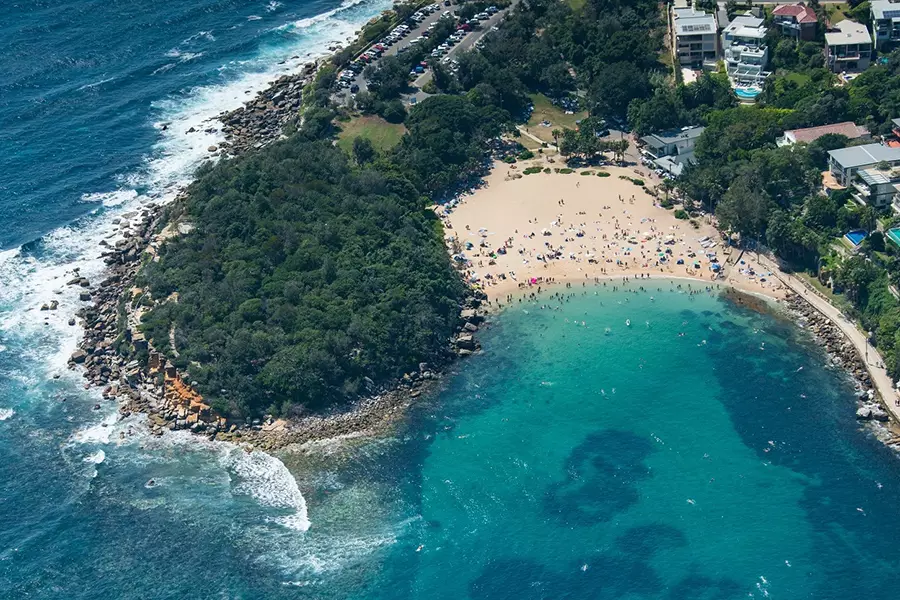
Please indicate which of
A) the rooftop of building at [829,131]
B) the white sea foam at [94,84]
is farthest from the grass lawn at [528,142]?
the white sea foam at [94,84]

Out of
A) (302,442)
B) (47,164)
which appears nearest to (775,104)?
(302,442)

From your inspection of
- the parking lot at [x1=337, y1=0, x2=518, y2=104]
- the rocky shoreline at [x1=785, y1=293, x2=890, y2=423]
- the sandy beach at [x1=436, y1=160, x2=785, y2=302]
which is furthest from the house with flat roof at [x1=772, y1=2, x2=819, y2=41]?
the rocky shoreline at [x1=785, y1=293, x2=890, y2=423]

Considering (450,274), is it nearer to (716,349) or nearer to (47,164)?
(716,349)

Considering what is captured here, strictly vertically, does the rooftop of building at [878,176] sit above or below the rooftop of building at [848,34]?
below

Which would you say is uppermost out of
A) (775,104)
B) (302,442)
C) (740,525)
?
(775,104)

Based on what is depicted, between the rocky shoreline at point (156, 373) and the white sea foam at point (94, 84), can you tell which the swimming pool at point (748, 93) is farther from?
the white sea foam at point (94, 84)

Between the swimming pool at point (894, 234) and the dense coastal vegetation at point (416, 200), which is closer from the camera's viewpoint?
the dense coastal vegetation at point (416, 200)

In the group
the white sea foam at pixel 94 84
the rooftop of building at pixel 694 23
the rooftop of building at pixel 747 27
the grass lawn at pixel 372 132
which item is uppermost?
the white sea foam at pixel 94 84
